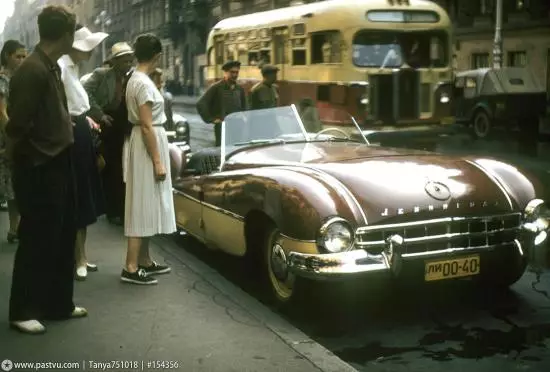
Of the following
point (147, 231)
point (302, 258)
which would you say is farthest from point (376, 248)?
point (147, 231)

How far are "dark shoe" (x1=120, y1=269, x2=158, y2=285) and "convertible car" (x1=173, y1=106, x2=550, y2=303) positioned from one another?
2.17ft

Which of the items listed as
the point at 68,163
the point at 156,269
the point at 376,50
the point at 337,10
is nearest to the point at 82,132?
the point at 68,163

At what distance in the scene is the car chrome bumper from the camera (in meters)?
4.73

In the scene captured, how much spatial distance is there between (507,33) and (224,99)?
24.9 meters

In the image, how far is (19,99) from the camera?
14.3ft

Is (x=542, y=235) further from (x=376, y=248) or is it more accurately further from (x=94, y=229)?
(x=94, y=229)

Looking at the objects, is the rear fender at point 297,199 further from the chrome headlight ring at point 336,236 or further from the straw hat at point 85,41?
the straw hat at point 85,41

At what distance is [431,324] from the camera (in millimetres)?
5023

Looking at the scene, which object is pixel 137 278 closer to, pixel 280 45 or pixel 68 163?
pixel 68 163

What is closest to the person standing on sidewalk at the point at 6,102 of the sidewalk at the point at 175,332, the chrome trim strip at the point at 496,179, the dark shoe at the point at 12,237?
the dark shoe at the point at 12,237

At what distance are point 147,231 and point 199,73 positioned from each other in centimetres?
5106

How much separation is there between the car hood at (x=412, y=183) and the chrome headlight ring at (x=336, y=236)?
157mm

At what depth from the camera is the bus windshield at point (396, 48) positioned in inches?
622

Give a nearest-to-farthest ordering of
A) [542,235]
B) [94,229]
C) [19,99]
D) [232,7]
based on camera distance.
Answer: [19,99] → [542,235] → [94,229] → [232,7]
